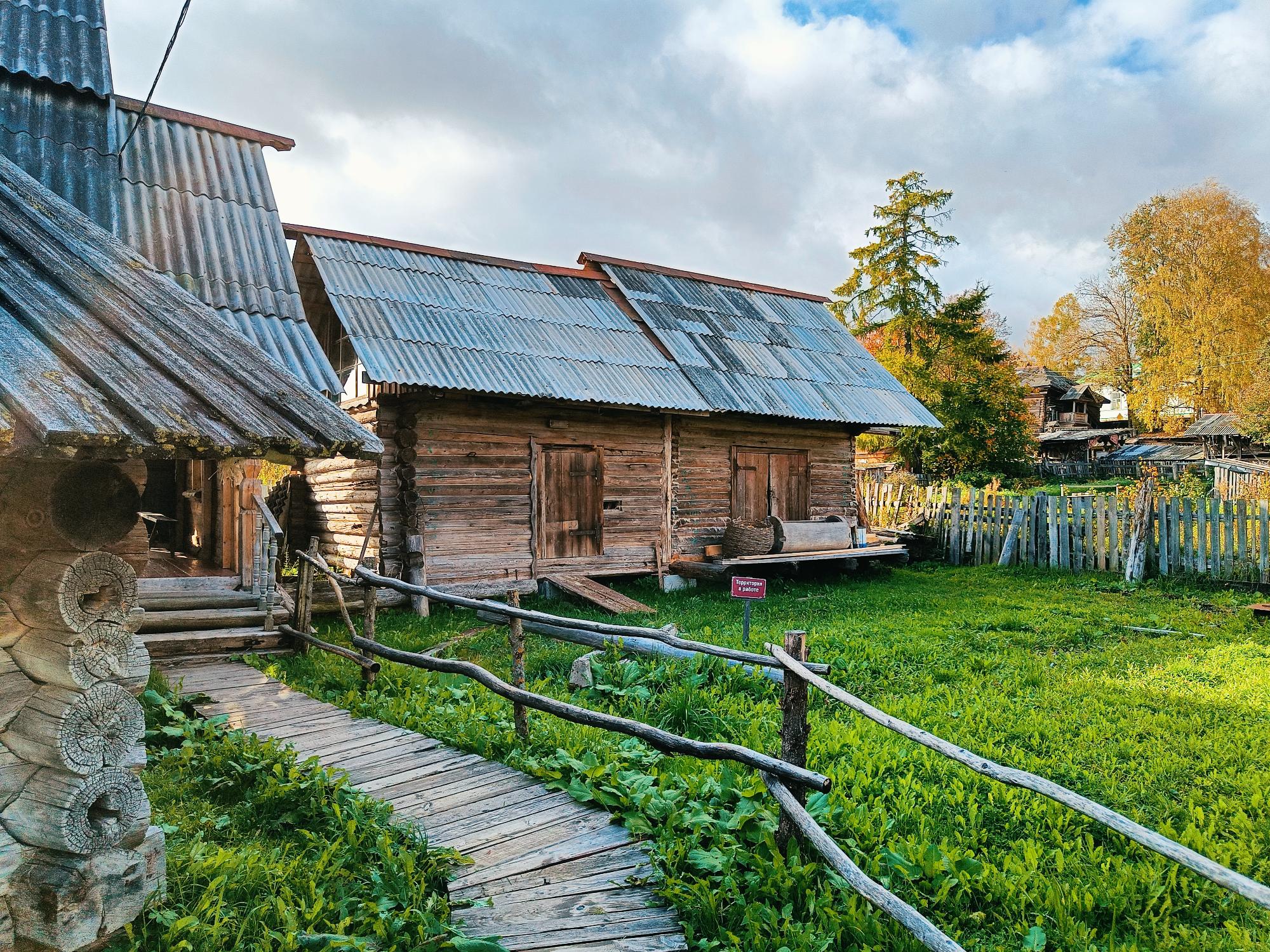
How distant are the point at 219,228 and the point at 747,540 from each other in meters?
9.12

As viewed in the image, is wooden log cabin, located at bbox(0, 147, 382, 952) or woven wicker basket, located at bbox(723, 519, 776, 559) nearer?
wooden log cabin, located at bbox(0, 147, 382, 952)

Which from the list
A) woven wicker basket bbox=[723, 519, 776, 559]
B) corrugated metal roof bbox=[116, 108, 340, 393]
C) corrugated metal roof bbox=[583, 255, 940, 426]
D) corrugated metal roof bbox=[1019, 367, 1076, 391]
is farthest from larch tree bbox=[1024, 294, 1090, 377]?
corrugated metal roof bbox=[116, 108, 340, 393]

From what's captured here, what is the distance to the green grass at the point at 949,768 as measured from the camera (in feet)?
11.8

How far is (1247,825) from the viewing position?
4336 mm

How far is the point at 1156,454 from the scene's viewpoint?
140 ft

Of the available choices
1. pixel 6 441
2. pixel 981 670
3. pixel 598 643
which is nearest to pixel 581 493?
pixel 598 643

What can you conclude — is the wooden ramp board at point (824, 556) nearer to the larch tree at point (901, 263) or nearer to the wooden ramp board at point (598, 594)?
the wooden ramp board at point (598, 594)

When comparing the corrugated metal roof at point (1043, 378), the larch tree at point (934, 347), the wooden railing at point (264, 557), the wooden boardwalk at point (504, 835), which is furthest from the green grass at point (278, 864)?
the corrugated metal roof at point (1043, 378)

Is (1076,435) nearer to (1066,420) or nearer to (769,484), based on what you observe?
(1066,420)

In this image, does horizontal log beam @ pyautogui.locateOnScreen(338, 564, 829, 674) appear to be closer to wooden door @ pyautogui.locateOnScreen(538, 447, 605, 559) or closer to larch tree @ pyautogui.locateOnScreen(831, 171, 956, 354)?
wooden door @ pyautogui.locateOnScreen(538, 447, 605, 559)

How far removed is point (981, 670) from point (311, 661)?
658 cm

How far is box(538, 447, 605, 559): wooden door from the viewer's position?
12602mm

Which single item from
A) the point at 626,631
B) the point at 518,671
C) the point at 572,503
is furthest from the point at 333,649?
the point at 572,503

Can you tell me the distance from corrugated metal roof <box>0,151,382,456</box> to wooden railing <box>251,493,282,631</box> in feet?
17.4
